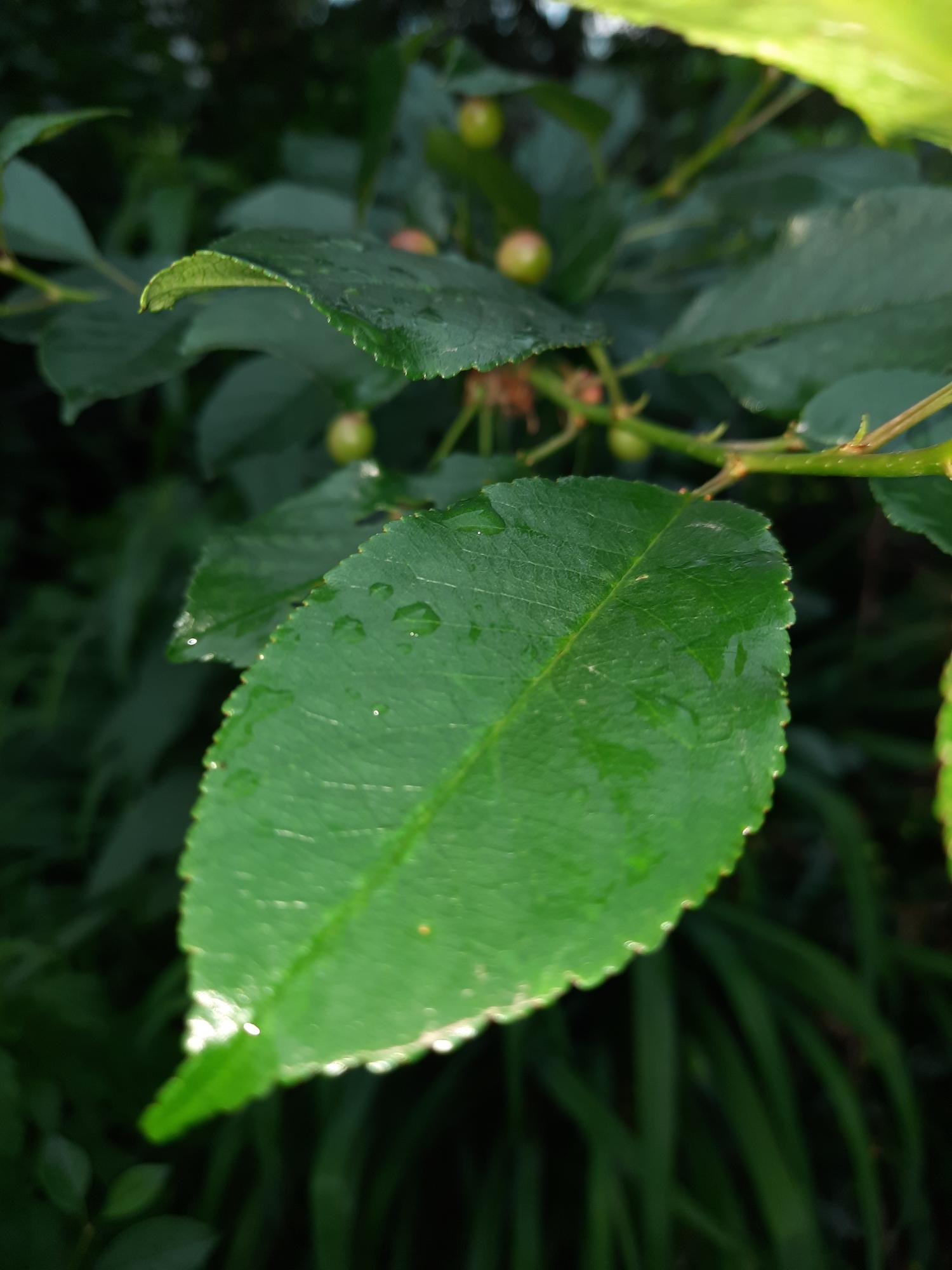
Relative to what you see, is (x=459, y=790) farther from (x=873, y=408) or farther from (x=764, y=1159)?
(x=764, y=1159)

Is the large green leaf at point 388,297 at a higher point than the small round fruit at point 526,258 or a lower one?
higher

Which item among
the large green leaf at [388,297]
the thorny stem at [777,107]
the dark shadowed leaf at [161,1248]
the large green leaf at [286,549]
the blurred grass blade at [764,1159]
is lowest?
the blurred grass blade at [764,1159]

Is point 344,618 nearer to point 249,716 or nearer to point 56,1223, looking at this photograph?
point 249,716

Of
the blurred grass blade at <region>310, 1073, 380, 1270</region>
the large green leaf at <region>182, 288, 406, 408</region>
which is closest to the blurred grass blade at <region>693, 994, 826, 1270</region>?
the blurred grass blade at <region>310, 1073, 380, 1270</region>

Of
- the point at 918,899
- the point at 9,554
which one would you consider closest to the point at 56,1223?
the point at 918,899

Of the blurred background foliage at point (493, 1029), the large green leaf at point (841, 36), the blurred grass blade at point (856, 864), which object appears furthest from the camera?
the blurred grass blade at point (856, 864)

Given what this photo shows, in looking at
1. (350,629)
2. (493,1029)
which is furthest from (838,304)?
(493,1029)

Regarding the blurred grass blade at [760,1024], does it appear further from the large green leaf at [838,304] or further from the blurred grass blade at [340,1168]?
the large green leaf at [838,304]

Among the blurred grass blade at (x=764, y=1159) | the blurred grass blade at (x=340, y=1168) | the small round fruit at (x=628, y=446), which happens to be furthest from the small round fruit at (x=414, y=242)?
the blurred grass blade at (x=764, y=1159)
